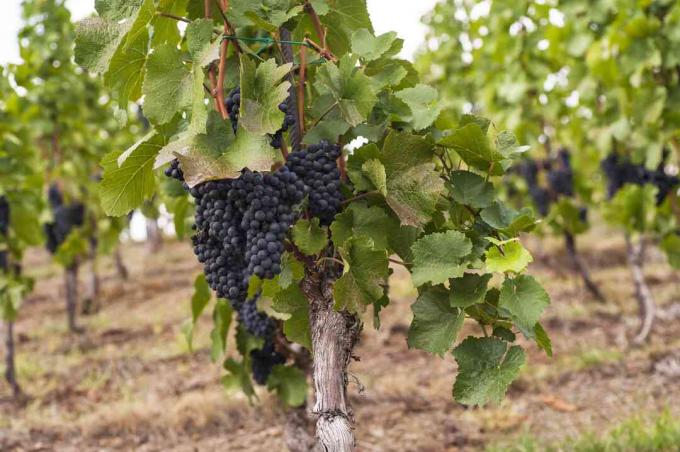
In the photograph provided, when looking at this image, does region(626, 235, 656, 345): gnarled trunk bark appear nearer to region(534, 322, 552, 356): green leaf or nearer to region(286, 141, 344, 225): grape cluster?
region(534, 322, 552, 356): green leaf

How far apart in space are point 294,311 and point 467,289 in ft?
1.62

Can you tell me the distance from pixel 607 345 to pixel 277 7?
4.54 m

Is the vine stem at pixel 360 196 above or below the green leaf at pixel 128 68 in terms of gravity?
below

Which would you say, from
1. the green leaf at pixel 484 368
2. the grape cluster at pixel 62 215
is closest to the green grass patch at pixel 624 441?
the green leaf at pixel 484 368

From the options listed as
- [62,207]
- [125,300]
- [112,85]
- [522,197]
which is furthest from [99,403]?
[522,197]

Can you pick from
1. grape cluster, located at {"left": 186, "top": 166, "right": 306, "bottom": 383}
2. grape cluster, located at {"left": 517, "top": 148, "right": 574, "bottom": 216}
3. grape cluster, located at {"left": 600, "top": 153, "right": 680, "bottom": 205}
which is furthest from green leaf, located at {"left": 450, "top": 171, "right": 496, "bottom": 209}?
grape cluster, located at {"left": 517, "top": 148, "right": 574, "bottom": 216}

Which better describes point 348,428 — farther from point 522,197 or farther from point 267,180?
point 522,197

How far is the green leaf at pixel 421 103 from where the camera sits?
1.85 meters

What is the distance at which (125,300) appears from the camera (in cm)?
912

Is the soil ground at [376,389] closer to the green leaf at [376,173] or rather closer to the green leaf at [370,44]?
the green leaf at [376,173]

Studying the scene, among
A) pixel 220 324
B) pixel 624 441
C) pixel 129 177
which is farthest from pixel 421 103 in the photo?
pixel 624 441

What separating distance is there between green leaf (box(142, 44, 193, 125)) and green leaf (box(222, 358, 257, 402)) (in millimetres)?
1746

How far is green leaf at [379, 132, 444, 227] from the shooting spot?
1729 millimetres

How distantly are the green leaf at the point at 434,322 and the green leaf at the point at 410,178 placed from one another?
21 centimetres
